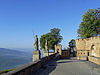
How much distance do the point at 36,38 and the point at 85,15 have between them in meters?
28.4

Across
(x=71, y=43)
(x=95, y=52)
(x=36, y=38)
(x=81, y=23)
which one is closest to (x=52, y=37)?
(x=71, y=43)

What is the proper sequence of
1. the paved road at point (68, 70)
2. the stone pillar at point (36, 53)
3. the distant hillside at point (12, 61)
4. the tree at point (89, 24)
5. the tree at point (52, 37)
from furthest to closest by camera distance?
the tree at point (52, 37) → the distant hillside at point (12, 61) → the tree at point (89, 24) → the stone pillar at point (36, 53) → the paved road at point (68, 70)

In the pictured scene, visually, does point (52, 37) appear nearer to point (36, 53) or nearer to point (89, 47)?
point (89, 47)

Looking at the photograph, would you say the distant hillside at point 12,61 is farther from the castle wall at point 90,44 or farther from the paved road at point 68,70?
the paved road at point 68,70

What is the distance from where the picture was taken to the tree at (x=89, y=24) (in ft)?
103

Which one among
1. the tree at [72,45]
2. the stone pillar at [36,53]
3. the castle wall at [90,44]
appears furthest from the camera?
the tree at [72,45]

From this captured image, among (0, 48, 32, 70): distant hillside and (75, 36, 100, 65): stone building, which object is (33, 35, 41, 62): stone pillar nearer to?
(75, 36, 100, 65): stone building

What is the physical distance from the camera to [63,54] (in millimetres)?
24797

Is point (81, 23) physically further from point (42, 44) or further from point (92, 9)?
point (42, 44)

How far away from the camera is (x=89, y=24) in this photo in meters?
32.1

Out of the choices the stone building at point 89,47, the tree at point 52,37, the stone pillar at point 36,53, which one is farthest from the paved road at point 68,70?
the tree at point 52,37

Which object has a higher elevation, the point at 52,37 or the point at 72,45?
the point at 52,37

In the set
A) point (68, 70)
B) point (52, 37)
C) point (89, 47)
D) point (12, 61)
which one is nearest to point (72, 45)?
point (52, 37)

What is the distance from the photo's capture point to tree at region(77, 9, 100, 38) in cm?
3125
